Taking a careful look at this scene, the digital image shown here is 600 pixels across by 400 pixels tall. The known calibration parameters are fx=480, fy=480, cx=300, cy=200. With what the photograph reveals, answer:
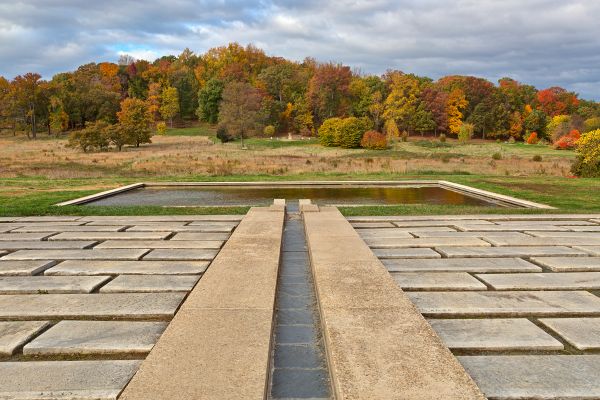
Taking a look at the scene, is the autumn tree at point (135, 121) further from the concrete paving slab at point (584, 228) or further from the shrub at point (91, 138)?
the concrete paving slab at point (584, 228)

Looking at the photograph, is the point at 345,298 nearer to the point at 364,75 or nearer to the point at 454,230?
the point at 454,230

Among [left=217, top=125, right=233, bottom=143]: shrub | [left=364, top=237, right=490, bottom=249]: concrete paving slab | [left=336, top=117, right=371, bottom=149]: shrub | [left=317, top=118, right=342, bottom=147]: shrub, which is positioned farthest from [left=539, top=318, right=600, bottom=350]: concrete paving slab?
[left=217, top=125, right=233, bottom=143]: shrub

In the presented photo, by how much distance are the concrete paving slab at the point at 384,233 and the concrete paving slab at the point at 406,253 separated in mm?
791

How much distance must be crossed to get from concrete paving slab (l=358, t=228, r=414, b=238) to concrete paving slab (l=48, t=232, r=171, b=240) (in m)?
2.63

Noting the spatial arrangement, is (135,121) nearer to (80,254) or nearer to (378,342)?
(80,254)

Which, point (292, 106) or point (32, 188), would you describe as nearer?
point (32, 188)

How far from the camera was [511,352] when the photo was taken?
9.46 ft

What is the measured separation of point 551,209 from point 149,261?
6.97 meters

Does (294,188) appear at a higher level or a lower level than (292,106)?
lower

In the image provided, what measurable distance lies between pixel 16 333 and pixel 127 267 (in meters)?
1.61

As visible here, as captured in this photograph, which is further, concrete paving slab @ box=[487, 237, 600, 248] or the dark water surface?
the dark water surface

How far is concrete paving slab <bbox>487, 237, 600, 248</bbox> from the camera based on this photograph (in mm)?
5707

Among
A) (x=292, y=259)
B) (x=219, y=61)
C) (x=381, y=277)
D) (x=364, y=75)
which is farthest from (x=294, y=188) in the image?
(x=219, y=61)

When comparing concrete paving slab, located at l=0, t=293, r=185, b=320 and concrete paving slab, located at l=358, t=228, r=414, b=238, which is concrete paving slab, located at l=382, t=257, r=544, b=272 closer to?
concrete paving slab, located at l=358, t=228, r=414, b=238
